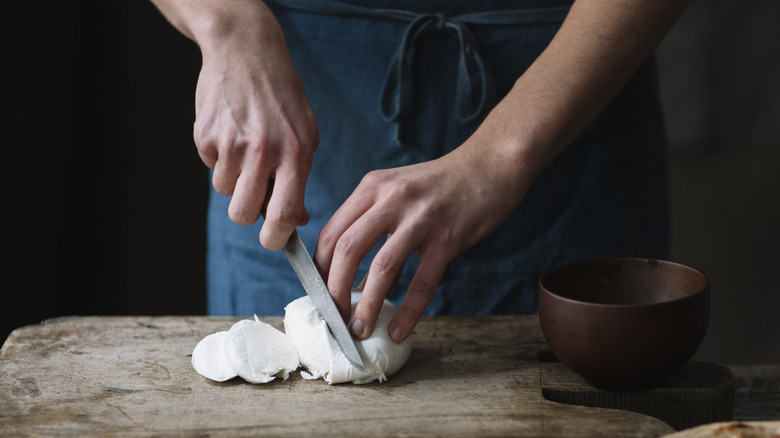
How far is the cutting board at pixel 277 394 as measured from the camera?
0.76 metres

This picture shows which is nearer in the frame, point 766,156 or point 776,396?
point 776,396

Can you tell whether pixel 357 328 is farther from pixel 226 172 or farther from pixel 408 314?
pixel 226 172

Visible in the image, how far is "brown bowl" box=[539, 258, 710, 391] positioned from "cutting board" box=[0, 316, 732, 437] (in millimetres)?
48

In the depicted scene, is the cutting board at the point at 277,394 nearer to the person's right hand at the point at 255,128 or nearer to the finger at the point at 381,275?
the finger at the point at 381,275

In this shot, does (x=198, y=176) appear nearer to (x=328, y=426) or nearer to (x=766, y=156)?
(x=328, y=426)

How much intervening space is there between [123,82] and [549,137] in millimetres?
1560

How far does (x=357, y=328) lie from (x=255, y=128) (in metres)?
0.27

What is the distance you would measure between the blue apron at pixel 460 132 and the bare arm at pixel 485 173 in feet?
0.60

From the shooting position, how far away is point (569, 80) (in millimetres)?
909

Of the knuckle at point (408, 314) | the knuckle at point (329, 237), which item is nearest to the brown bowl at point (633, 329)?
the knuckle at point (408, 314)

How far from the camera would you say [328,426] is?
76 cm

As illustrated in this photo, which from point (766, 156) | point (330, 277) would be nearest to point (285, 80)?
point (330, 277)

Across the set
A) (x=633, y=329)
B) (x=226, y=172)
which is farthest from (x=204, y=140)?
(x=633, y=329)

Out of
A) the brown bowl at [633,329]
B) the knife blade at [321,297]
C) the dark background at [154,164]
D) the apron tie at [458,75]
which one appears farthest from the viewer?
the dark background at [154,164]
